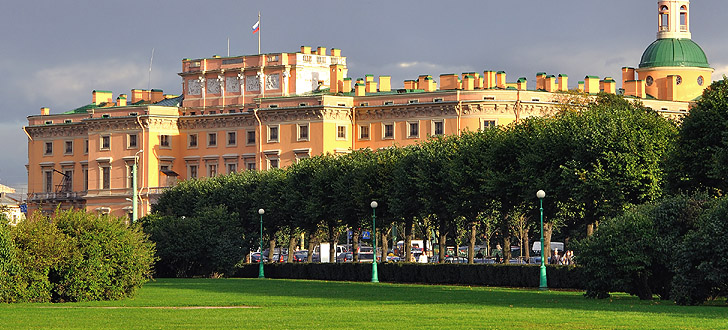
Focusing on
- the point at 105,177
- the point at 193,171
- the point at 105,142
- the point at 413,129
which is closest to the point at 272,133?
the point at 193,171

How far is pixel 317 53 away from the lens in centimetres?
13488

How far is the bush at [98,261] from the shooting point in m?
51.2

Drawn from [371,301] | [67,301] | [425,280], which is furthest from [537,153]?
[67,301]

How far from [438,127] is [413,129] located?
3123 millimetres

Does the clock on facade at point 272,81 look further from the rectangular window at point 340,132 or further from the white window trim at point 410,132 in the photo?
the white window trim at point 410,132

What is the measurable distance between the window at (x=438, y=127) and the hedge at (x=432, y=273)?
31680mm

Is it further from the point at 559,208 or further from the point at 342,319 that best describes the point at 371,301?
the point at 559,208

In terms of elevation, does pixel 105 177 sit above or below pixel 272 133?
below

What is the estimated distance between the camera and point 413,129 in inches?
4838

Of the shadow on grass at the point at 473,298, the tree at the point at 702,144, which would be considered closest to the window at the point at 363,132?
the shadow on grass at the point at 473,298

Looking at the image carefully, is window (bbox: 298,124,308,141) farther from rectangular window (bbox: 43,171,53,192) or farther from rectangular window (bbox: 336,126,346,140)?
rectangular window (bbox: 43,171,53,192)

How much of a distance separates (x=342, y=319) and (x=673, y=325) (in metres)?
9.22

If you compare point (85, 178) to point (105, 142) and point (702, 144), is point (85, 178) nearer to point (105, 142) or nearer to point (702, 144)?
point (105, 142)

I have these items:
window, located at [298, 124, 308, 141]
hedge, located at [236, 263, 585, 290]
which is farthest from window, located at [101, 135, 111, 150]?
hedge, located at [236, 263, 585, 290]
